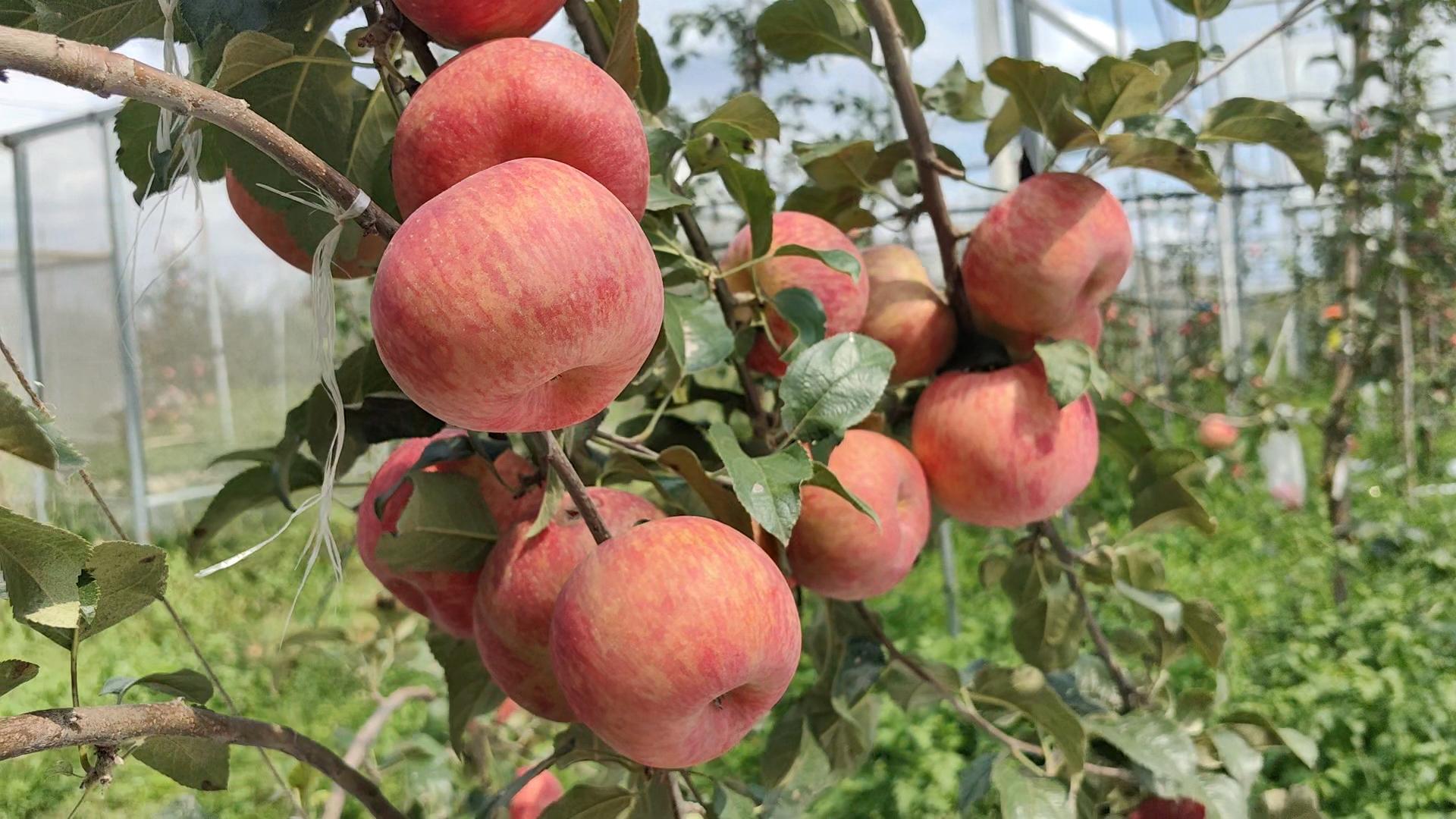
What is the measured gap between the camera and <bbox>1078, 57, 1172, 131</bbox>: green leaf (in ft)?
2.41

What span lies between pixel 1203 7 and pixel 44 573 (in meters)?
0.91

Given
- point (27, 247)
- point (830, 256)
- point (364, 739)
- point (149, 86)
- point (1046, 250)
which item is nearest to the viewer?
point (149, 86)

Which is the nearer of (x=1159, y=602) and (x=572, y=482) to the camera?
(x=572, y=482)

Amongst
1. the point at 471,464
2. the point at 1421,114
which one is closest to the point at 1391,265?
the point at 1421,114

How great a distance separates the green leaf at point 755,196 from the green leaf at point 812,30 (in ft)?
0.69

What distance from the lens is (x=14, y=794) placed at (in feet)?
3.99

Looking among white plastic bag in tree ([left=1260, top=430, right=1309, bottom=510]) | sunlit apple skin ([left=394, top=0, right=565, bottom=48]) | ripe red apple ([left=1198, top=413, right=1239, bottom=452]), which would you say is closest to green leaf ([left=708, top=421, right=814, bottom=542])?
sunlit apple skin ([left=394, top=0, right=565, bottom=48])

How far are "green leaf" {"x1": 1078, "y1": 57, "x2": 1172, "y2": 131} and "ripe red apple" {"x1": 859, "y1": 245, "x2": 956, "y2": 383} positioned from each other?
18 cm

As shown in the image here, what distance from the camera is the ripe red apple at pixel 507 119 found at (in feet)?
1.49

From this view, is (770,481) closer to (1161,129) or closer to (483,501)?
(483,501)

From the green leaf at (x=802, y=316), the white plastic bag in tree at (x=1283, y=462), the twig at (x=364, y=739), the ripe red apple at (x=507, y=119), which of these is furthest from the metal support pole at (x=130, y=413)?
the white plastic bag in tree at (x=1283, y=462)

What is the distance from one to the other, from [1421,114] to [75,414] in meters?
4.74

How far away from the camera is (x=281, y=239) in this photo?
0.61m

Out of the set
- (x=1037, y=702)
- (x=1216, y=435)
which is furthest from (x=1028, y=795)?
(x=1216, y=435)
